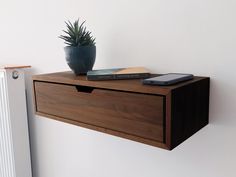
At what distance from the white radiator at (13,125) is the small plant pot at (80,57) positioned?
53 cm

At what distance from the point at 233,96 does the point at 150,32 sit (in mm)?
321

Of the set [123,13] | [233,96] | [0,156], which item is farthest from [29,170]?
[233,96]

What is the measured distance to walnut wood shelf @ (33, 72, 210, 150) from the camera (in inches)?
24.4

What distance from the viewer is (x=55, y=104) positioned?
885 mm

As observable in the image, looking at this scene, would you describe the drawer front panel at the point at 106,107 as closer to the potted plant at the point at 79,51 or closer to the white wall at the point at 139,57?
the potted plant at the point at 79,51

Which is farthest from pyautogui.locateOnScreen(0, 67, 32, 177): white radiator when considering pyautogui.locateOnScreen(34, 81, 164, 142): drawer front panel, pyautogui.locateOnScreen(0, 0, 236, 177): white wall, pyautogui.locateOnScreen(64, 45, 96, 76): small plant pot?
pyautogui.locateOnScreen(64, 45, 96, 76): small plant pot

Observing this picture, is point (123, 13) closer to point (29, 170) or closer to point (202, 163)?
point (202, 163)

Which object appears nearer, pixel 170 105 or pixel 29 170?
pixel 170 105

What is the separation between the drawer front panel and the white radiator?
0.42 metres

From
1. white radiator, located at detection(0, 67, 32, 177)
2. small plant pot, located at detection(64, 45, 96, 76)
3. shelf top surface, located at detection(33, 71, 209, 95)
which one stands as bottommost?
white radiator, located at detection(0, 67, 32, 177)

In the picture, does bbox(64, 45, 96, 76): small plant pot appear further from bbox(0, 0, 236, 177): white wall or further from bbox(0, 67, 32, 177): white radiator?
bbox(0, 67, 32, 177): white radiator

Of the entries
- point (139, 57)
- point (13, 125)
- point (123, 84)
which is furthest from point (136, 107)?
point (13, 125)

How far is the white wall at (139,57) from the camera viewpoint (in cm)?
74

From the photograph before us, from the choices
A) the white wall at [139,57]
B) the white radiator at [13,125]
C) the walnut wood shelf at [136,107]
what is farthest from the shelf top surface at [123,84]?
the white radiator at [13,125]
